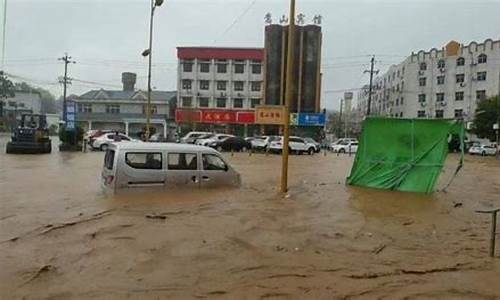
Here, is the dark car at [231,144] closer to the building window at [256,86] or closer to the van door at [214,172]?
the building window at [256,86]

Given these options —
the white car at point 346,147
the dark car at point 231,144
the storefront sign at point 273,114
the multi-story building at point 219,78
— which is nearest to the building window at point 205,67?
the multi-story building at point 219,78

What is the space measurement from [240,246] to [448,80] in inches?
2967

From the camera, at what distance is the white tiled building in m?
67.5

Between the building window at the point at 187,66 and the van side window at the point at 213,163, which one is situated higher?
the building window at the point at 187,66

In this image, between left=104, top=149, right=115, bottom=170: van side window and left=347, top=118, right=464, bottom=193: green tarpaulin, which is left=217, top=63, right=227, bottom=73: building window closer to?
left=347, top=118, right=464, bottom=193: green tarpaulin

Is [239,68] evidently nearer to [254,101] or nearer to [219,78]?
[219,78]

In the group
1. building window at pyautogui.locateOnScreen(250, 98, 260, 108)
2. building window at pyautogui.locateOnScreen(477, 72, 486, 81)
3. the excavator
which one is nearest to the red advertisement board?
building window at pyautogui.locateOnScreen(250, 98, 260, 108)

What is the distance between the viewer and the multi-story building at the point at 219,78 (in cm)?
6750

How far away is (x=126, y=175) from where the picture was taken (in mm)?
11656

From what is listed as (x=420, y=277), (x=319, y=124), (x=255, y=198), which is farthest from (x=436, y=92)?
(x=420, y=277)

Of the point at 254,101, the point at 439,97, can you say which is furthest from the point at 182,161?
the point at 439,97

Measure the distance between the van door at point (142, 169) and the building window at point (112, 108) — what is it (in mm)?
59706

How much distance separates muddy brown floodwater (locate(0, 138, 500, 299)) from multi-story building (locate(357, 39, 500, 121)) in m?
59.5

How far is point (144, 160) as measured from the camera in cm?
1195
